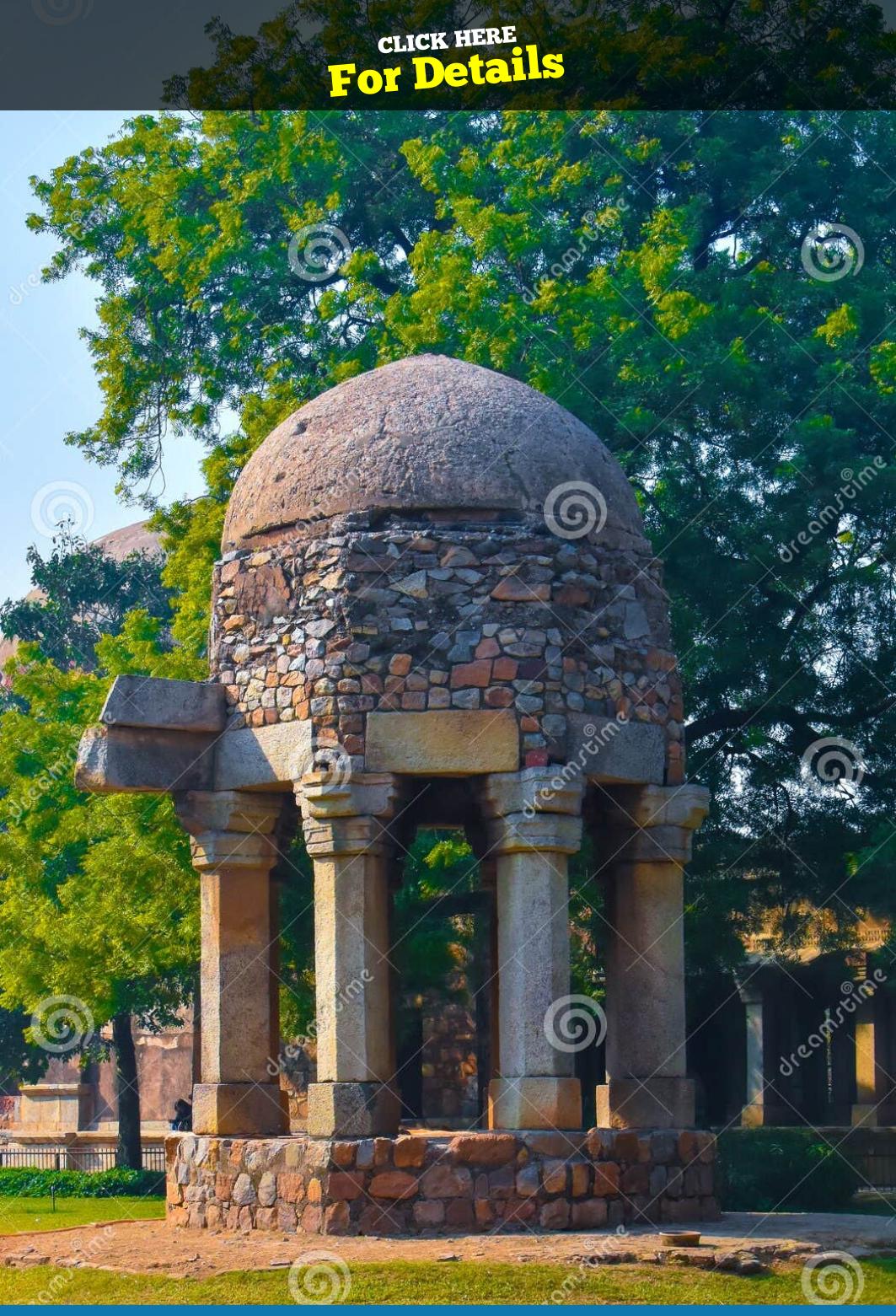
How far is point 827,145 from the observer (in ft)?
71.7

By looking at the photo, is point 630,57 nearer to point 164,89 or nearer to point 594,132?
point 594,132

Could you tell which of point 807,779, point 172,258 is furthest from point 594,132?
point 807,779

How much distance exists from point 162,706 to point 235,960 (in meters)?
1.88

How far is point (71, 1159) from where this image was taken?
2623cm

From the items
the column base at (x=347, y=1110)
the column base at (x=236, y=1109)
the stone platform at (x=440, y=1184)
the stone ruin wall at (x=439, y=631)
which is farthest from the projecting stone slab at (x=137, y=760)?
the stone platform at (x=440, y=1184)

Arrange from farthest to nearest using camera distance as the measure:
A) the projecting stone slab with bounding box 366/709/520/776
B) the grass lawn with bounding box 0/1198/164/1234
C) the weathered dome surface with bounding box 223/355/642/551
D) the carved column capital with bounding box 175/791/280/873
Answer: the grass lawn with bounding box 0/1198/164/1234
the carved column capital with bounding box 175/791/280/873
the weathered dome surface with bounding box 223/355/642/551
the projecting stone slab with bounding box 366/709/520/776

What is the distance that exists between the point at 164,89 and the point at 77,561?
16.8 metres

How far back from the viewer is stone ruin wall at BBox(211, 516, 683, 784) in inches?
533

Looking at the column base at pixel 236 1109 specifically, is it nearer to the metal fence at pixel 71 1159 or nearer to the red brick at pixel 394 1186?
the red brick at pixel 394 1186

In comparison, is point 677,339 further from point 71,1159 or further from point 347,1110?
point 71,1159

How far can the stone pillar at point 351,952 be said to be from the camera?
43.4 feet

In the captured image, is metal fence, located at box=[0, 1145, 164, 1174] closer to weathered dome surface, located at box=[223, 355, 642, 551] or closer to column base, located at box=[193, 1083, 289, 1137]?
column base, located at box=[193, 1083, 289, 1137]

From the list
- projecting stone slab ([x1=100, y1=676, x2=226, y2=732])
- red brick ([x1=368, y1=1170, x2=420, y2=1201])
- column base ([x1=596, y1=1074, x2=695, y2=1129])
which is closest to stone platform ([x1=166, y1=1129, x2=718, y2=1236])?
red brick ([x1=368, y1=1170, x2=420, y2=1201])

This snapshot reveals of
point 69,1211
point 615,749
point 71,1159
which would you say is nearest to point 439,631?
point 615,749
